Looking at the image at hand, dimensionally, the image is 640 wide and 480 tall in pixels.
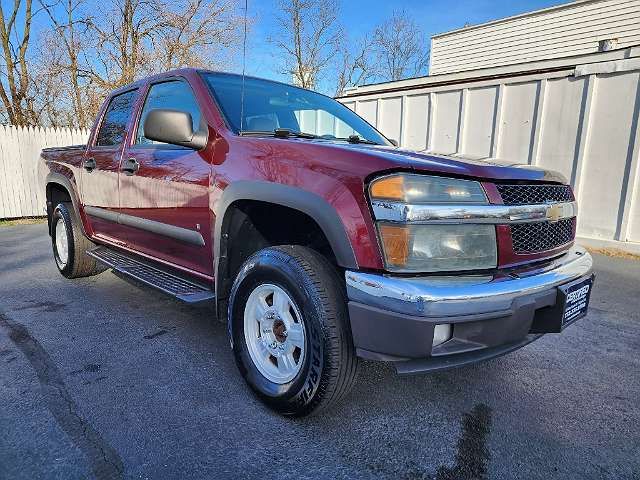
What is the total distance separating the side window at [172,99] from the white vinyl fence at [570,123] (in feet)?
13.4

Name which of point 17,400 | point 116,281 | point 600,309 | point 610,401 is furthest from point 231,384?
point 600,309

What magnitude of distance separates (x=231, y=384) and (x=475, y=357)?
142 centimetres

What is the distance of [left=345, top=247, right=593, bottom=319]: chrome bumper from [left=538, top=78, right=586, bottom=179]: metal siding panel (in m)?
5.90

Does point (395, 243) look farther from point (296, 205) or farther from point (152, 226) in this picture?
point (152, 226)

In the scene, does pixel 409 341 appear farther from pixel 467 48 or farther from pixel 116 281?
pixel 467 48

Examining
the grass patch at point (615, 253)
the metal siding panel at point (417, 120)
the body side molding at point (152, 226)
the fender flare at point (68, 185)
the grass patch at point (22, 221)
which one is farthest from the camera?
the grass patch at point (22, 221)

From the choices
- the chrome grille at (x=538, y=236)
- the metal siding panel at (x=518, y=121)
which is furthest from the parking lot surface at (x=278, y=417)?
the metal siding panel at (x=518, y=121)

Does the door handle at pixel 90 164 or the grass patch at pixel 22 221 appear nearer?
the door handle at pixel 90 164

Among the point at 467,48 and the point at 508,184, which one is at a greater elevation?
the point at 467,48

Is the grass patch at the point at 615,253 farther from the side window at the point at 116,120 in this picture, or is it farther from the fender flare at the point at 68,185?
the fender flare at the point at 68,185

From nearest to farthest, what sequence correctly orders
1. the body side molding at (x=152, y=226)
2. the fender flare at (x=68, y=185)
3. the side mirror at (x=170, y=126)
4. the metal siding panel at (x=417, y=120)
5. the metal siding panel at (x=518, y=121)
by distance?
1. the side mirror at (x=170, y=126)
2. the body side molding at (x=152, y=226)
3. the fender flare at (x=68, y=185)
4. the metal siding panel at (x=518, y=121)
5. the metal siding panel at (x=417, y=120)

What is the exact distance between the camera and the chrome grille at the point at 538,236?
202 centimetres

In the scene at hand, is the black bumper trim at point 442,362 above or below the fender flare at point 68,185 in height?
below

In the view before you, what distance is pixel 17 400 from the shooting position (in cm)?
229
